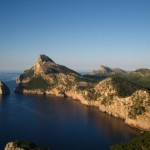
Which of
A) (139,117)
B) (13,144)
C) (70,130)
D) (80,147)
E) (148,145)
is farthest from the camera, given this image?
(139,117)

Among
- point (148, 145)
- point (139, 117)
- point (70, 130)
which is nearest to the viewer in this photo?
point (148, 145)

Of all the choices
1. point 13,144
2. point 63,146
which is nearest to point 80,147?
point 63,146

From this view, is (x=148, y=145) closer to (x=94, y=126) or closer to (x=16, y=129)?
(x=94, y=126)

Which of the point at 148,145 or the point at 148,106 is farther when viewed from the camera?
the point at 148,106

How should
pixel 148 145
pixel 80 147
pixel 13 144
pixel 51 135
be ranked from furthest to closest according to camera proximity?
pixel 51 135 < pixel 80 147 < pixel 148 145 < pixel 13 144

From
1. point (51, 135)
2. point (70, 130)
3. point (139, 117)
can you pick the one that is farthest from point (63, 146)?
point (139, 117)

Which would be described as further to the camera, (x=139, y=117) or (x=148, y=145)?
(x=139, y=117)

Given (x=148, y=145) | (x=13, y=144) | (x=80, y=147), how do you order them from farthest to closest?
(x=80, y=147) < (x=148, y=145) < (x=13, y=144)

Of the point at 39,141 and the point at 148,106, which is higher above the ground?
the point at 148,106

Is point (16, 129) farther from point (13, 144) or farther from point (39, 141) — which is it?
point (13, 144)
